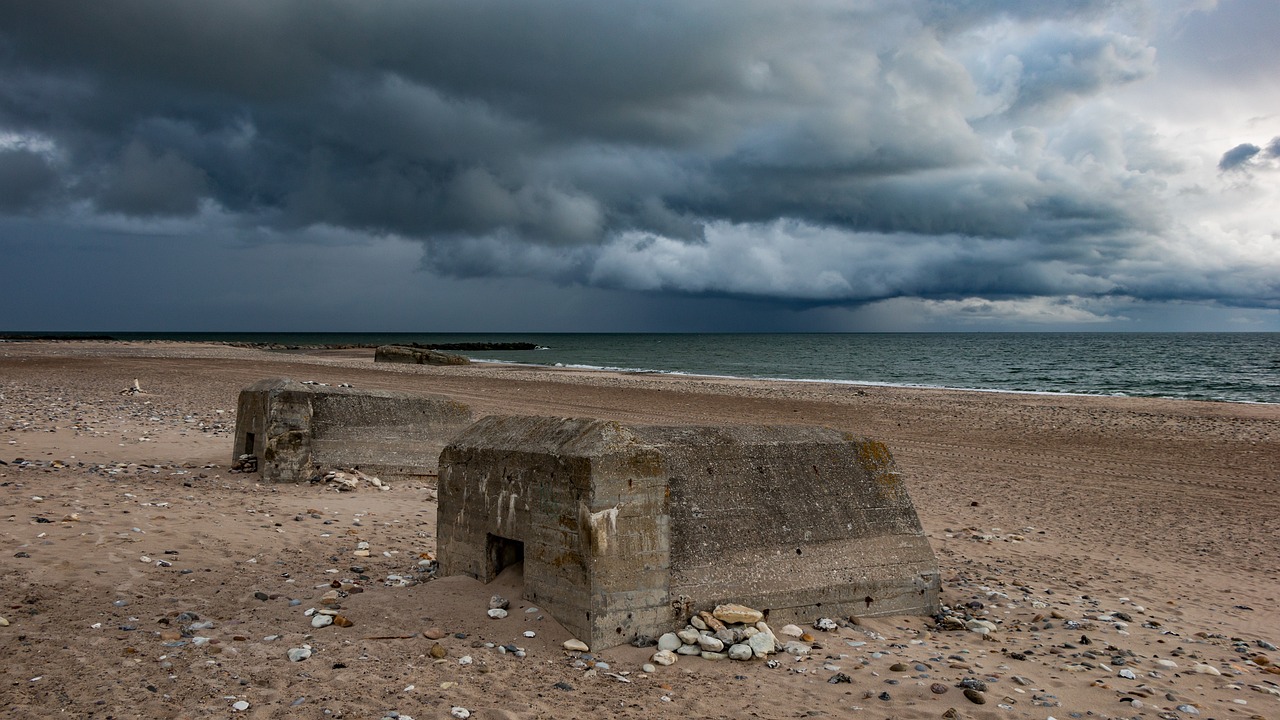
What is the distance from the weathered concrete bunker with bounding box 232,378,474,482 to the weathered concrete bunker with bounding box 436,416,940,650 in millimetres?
4780

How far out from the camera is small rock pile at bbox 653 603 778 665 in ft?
16.6

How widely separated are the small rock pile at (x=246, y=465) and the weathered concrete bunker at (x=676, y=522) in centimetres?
562

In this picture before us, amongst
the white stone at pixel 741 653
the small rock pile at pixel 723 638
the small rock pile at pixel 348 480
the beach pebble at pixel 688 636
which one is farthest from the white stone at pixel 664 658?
the small rock pile at pixel 348 480

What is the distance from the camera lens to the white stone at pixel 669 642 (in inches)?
201

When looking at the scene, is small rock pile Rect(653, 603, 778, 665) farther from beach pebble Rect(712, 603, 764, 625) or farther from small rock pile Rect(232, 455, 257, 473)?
small rock pile Rect(232, 455, 257, 473)

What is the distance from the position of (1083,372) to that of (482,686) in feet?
181

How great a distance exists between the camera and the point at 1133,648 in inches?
222

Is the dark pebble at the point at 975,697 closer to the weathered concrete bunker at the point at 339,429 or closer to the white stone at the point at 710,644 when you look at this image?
the white stone at the point at 710,644

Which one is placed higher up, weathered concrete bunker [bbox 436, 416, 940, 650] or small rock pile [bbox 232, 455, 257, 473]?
weathered concrete bunker [bbox 436, 416, 940, 650]

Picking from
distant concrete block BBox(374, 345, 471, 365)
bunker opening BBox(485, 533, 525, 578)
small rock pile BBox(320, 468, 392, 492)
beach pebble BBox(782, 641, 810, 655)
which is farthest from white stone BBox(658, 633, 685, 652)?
distant concrete block BBox(374, 345, 471, 365)

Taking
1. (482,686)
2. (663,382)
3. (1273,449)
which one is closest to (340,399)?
(482,686)

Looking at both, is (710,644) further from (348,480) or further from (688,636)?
(348,480)

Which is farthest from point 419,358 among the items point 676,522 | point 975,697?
point 975,697

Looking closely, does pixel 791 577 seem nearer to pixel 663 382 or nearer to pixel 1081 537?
pixel 1081 537
